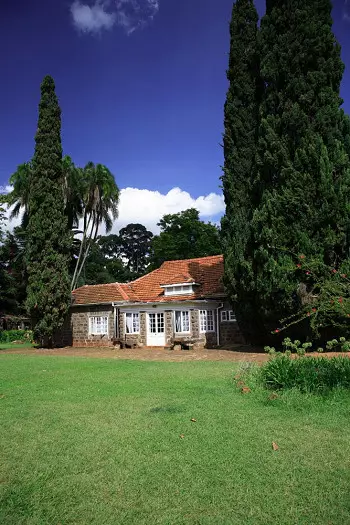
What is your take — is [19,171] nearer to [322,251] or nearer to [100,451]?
[322,251]

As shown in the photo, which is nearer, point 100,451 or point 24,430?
point 100,451

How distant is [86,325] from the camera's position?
1010 inches

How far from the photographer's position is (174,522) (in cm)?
331

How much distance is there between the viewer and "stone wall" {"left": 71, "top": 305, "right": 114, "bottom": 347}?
24828 mm

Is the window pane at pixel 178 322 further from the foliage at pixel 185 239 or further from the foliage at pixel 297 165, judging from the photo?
the foliage at pixel 185 239

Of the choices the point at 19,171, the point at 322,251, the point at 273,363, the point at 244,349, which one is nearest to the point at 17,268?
the point at 19,171

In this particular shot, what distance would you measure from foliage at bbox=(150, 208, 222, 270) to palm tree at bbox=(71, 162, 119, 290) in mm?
9793

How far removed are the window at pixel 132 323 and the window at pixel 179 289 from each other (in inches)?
93.4

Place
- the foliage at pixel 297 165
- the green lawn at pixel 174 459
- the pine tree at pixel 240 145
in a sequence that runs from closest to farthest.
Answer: the green lawn at pixel 174 459 < the foliage at pixel 297 165 < the pine tree at pixel 240 145

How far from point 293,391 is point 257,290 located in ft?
28.9

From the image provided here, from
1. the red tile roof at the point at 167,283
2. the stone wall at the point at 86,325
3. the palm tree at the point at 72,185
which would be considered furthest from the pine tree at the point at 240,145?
the palm tree at the point at 72,185

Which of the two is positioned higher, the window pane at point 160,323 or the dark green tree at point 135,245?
the dark green tree at point 135,245

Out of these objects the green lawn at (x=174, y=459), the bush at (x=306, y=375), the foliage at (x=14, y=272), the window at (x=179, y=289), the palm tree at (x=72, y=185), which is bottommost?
the green lawn at (x=174, y=459)

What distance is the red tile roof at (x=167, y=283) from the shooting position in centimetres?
2297
